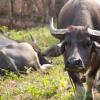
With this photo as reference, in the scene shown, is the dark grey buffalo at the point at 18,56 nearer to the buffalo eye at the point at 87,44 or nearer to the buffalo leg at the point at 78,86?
the buffalo leg at the point at 78,86

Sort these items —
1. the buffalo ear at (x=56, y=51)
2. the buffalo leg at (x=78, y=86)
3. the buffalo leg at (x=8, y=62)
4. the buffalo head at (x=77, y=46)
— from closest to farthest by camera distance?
the buffalo head at (x=77, y=46)
the buffalo ear at (x=56, y=51)
the buffalo leg at (x=78, y=86)
the buffalo leg at (x=8, y=62)

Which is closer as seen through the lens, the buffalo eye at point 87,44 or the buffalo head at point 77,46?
the buffalo head at point 77,46

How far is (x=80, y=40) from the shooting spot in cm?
623

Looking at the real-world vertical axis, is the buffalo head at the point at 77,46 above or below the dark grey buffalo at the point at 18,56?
above

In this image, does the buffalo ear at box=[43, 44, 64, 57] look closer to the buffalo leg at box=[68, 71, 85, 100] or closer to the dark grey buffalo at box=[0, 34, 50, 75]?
the buffalo leg at box=[68, 71, 85, 100]

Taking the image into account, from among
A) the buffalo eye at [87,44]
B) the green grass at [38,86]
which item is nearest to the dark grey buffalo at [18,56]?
the green grass at [38,86]

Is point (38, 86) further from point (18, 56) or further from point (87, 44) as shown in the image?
point (18, 56)

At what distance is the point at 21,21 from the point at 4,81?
769 centimetres

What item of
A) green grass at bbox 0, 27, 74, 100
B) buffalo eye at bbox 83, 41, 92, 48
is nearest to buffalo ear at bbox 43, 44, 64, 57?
buffalo eye at bbox 83, 41, 92, 48

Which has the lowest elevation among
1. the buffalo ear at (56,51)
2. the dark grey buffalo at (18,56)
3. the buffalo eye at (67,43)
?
the dark grey buffalo at (18,56)

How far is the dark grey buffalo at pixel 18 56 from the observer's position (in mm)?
8969

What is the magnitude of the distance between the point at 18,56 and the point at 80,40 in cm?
329

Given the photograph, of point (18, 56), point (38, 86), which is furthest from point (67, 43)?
point (18, 56)

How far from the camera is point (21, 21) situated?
15.9 meters
